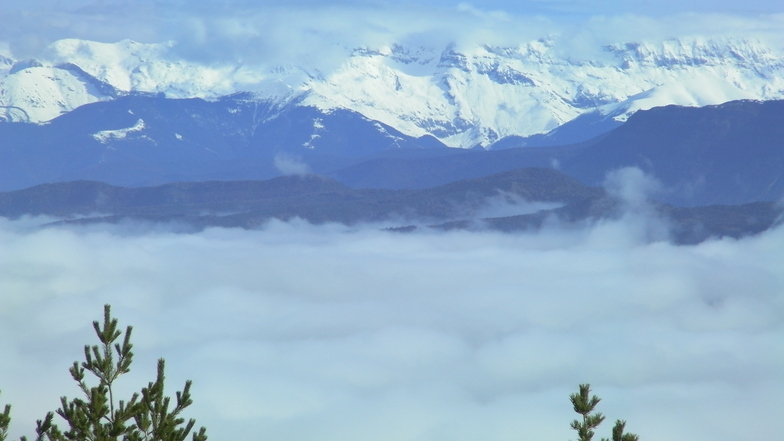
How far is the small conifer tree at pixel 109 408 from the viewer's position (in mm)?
43750

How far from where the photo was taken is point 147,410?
150 ft

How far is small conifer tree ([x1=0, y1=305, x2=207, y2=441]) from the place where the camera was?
4375cm

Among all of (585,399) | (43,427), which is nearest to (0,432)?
(43,427)

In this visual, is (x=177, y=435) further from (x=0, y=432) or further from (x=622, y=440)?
(x=622, y=440)

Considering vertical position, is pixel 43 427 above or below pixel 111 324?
below

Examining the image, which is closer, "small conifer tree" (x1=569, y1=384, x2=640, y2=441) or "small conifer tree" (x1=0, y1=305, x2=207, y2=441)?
"small conifer tree" (x1=0, y1=305, x2=207, y2=441)

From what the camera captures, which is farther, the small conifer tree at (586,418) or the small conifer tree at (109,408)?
the small conifer tree at (586,418)

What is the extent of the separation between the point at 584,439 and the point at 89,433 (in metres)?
18.7

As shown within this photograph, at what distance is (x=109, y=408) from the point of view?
45.5 meters

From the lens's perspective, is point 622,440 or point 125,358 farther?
point 622,440

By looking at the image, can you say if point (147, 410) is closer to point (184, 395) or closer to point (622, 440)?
point (184, 395)

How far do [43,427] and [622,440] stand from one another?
21881 mm

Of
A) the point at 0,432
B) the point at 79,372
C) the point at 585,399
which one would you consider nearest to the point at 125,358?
the point at 79,372

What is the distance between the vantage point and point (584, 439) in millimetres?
48250
